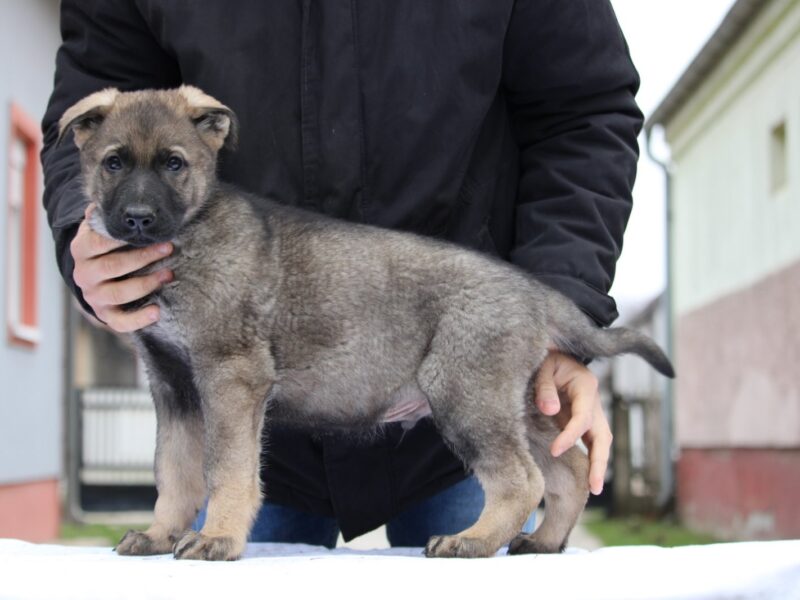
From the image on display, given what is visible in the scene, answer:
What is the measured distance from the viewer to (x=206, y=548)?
3.10 m

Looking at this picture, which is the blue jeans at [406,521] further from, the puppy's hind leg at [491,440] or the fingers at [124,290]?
the fingers at [124,290]

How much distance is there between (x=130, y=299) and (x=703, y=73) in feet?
50.2

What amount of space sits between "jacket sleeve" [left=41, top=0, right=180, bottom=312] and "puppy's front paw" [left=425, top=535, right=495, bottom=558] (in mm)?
1528

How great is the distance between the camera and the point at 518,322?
3451mm

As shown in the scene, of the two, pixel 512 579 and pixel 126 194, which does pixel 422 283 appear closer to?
pixel 126 194

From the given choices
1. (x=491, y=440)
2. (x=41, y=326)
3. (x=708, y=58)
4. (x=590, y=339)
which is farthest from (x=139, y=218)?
(x=708, y=58)

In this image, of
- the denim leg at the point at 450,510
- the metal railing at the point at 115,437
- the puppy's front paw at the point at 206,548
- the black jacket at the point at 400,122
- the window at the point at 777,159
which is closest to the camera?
the puppy's front paw at the point at 206,548

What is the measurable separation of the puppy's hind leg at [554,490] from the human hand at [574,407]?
0.04m

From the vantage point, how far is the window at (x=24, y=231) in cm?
1310

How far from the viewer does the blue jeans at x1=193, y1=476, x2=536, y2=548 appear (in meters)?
4.04

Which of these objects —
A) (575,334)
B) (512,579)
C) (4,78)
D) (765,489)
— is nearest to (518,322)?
(575,334)

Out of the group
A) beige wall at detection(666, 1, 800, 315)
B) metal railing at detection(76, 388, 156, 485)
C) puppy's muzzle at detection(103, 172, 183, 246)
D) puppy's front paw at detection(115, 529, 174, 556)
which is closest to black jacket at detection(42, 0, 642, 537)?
puppy's muzzle at detection(103, 172, 183, 246)

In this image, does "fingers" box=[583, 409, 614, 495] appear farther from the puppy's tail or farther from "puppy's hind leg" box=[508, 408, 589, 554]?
the puppy's tail

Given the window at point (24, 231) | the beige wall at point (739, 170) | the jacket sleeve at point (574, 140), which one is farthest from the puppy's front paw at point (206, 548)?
the beige wall at point (739, 170)
